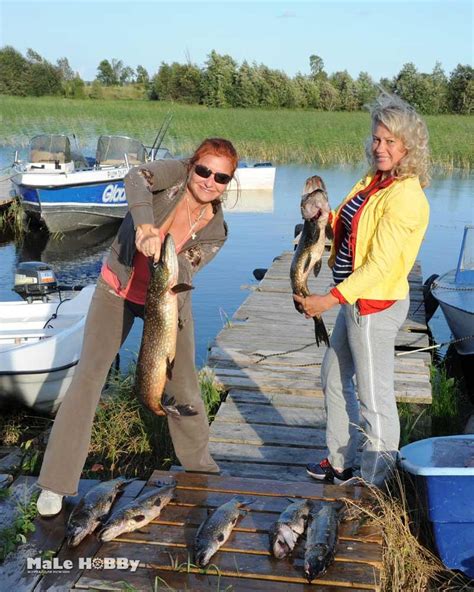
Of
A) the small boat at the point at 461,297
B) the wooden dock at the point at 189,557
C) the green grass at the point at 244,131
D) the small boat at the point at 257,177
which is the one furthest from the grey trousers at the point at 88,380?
the green grass at the point at 244,131

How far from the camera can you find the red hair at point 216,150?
12.0 ft

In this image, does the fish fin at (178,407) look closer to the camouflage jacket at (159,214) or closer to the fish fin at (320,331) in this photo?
the camouflage jacket at (159,214)

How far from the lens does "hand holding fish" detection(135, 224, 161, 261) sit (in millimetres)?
3312

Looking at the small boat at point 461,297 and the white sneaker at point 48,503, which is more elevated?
the white sneaker at point 48,503

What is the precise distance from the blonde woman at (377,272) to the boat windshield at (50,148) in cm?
1494

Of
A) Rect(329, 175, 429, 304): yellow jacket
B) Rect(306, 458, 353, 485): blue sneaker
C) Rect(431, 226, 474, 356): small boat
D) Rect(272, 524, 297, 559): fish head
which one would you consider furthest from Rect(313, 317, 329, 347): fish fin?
Rect(431, 226, 474, 356): small boat

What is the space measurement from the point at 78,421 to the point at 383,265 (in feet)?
5.56

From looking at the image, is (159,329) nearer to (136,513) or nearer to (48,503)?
(136,513)

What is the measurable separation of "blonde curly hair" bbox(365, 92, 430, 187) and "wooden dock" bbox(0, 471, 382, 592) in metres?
1.65

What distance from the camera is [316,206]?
3865 millimetres

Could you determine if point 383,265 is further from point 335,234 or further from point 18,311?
point 18,311

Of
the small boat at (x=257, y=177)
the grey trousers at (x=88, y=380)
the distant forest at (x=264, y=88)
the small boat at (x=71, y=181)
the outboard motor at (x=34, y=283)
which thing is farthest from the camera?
the distant forest at (x=264, y=88)

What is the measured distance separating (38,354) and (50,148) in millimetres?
12297

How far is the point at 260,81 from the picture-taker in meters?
59.5
